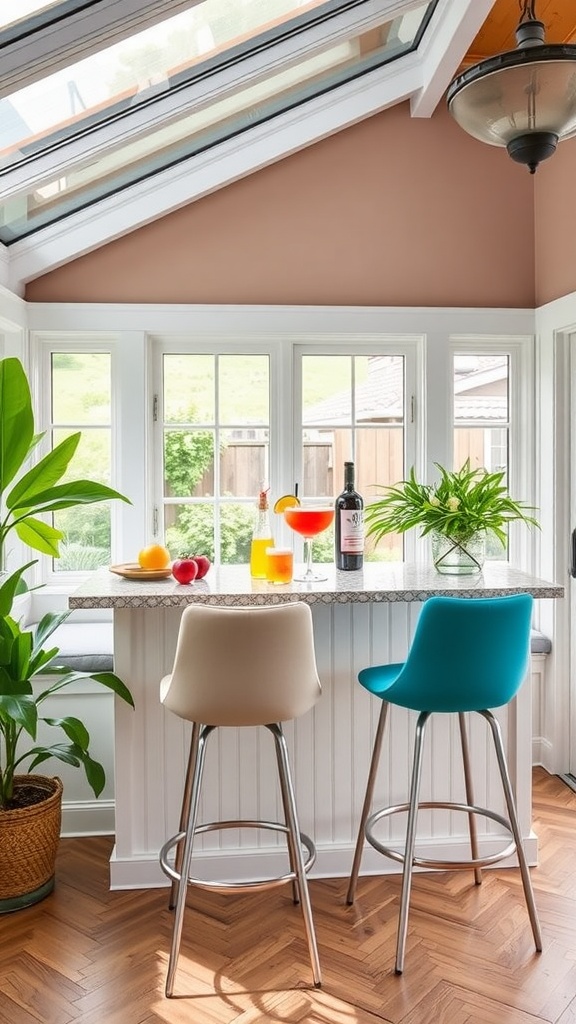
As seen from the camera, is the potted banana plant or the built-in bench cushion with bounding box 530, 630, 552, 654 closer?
the potted banana plant

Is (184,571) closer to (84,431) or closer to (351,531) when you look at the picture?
(351,531)

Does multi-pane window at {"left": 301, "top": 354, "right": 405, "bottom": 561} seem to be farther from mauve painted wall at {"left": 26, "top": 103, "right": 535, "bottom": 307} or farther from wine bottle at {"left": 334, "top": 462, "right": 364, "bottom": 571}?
wine bottle at {"left": 334, "top": 462, "right": 364, "bottom": 571}

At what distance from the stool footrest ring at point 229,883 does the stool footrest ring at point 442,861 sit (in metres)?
0.19

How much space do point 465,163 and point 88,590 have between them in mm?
2686

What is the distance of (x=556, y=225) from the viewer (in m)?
3.60

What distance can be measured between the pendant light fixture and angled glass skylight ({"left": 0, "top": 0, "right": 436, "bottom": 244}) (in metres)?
1.12

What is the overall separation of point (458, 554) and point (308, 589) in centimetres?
58

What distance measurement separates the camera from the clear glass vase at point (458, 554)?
264 centimetres

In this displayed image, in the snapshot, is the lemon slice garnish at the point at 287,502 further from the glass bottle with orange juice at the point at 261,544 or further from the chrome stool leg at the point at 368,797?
the chrome stool leg at the point at 368,797

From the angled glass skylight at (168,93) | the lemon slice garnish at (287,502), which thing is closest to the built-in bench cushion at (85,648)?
the lemon slice garnish at (287,502)

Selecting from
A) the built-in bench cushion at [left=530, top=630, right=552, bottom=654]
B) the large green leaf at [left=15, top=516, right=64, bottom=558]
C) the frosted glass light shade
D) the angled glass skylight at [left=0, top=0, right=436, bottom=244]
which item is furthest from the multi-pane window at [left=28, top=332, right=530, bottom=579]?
the frosted glass light shade

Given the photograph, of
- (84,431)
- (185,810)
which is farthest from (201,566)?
(84,431)

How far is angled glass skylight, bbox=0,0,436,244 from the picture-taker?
Result: 2.51m

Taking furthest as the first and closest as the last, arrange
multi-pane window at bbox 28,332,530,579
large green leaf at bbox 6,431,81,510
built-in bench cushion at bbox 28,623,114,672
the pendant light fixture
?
multi-pane window at bbox 28,332,530,579 < built-in bench cushion at bbox 28,623,114,672 < large green leaf at bbox 6,431,81,510 < the pendant light fixture
